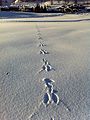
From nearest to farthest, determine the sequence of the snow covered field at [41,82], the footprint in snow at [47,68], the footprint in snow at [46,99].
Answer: the snow covered field at [41,82] < the footprint in snow at [46,99] < the footprint in snow at [47,68]

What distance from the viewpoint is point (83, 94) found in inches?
183

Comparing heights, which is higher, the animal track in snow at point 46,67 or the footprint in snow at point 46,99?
the footprint in snow at point 46,99

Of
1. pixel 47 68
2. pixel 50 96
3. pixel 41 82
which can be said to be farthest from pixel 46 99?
pixel 47 68

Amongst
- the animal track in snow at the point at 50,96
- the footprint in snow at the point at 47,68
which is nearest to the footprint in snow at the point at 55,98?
the animal track in snow at the point at 50,96

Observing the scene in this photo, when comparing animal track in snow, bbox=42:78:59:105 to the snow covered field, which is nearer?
the snow covered field

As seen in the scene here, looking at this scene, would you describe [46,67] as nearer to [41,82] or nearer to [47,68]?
[47,68]

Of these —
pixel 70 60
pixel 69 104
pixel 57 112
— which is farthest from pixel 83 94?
pixel 70 60

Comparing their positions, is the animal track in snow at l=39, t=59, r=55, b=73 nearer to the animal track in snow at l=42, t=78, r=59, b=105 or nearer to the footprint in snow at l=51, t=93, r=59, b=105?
the animal track in snow at l=42, t=78, r=59, b=105

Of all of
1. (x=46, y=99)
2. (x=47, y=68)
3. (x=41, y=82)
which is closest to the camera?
(x=46, y=99)

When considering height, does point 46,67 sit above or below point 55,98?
below

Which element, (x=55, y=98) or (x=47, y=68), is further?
(x=47, y=68)

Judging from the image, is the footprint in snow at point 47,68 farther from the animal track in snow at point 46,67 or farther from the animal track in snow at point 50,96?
the animal track in snow at point 50,96

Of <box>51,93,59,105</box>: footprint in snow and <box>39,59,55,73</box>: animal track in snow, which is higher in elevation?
<box>51,93,59,105</box>: footprint in snow

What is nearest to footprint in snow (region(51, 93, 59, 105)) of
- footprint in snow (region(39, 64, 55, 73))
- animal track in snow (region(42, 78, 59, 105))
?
animal track in snow (region(42, 78, 59, 105))
